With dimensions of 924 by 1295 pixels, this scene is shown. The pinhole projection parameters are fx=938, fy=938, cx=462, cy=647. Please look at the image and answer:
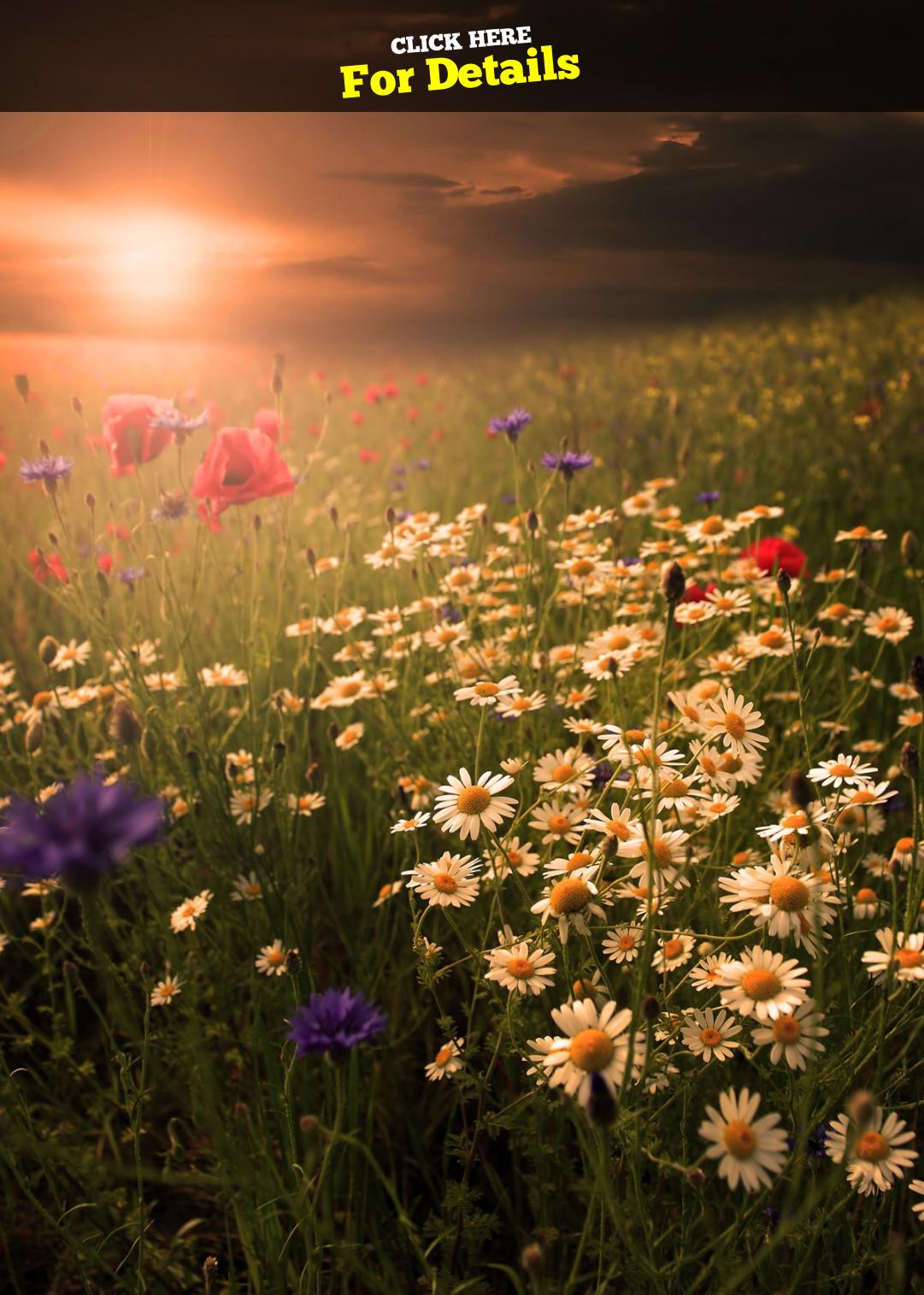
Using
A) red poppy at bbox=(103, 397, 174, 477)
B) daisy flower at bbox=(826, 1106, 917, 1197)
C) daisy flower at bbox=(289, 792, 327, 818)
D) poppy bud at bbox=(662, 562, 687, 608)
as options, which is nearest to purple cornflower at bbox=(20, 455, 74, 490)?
red poppy at bbox=(103, 397, 174, 477)

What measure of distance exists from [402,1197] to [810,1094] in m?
0.71

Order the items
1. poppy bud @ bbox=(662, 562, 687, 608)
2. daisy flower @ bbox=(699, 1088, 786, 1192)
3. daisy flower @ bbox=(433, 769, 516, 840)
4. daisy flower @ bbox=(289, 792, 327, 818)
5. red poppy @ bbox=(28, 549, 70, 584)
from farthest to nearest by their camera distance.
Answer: red poppy @ bbox=(28, 549, 70, 584), daisy flower @ bbox=(289, 792, 327, 818), daisy flower @ bbox=(433, 769, 516, 840), poppy bud @ bbox=(662, 562, 687, 608), daisy flower @ bbox=(699, 1088, 786, 1192)

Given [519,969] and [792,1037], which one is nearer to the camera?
[792,1037]

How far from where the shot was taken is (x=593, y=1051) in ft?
2.50

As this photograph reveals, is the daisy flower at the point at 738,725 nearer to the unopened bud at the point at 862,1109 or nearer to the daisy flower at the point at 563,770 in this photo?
the daisy flower at the point at 563,770

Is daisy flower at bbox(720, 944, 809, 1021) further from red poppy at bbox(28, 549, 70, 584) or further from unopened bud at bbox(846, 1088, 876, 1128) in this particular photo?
red poppy at bbox(28, 549, 70, 584)

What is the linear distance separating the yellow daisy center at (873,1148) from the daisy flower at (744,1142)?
0.13 meters

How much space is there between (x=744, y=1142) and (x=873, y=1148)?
0.18 metres

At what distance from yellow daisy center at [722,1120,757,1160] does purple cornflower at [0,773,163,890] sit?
0.49 metres

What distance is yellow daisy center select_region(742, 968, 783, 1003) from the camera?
32.2 inches

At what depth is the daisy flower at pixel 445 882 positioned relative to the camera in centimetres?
97

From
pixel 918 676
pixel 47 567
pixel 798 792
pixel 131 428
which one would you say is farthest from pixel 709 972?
pixel 47 567

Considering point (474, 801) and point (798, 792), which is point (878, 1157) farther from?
point (474, 801)

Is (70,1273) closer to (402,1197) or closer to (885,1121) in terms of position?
(402,1197)
